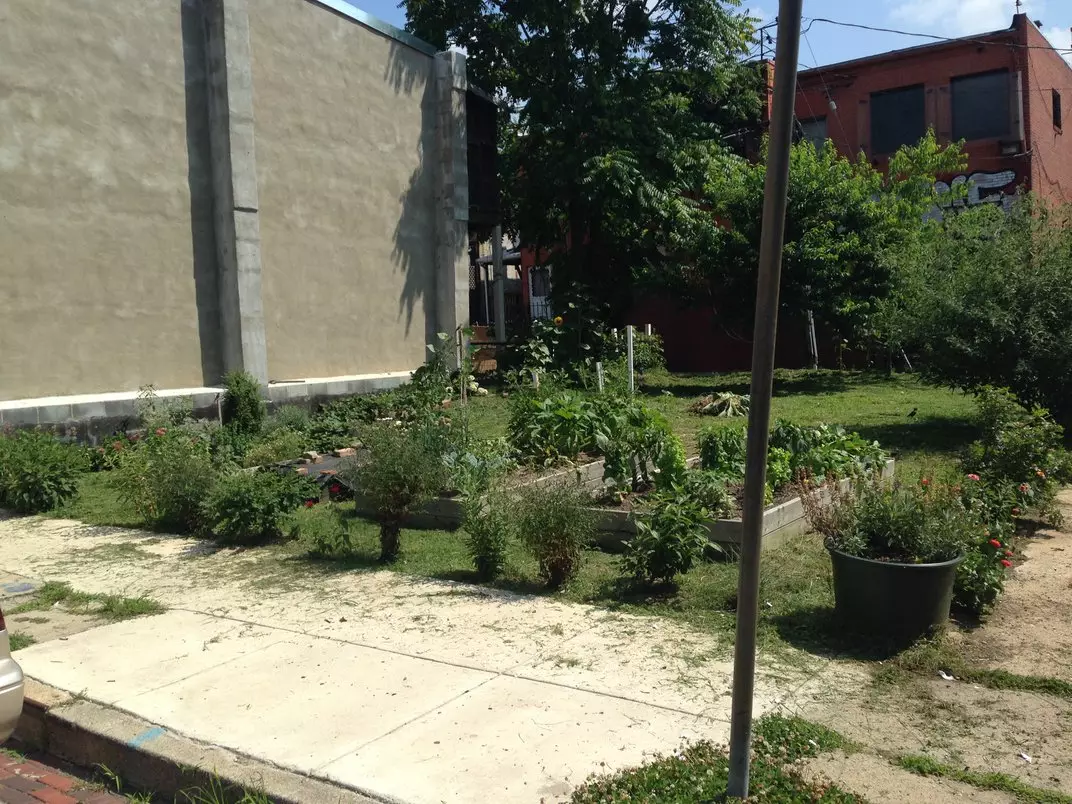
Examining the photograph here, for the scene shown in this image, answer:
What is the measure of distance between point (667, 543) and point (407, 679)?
2016 mm

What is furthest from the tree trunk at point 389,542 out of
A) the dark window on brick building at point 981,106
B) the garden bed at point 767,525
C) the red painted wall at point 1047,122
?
the dark window on brick building at point 981,106

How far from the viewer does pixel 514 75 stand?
21891 mm

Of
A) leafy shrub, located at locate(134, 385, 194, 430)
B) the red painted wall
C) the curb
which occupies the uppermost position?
the red painted wall

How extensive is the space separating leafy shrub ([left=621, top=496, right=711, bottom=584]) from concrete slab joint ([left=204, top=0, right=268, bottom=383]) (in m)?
10.1

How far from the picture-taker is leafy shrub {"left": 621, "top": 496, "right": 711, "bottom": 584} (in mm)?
6254

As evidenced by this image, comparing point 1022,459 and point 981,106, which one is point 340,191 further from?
point 981,106

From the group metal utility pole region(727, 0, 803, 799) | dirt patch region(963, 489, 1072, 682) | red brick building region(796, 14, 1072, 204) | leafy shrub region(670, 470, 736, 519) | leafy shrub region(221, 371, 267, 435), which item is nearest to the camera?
metal utility pole region(727, 0, 803, 799)

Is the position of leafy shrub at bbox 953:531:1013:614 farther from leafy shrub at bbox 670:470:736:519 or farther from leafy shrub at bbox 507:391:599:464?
leafy shrub at bbox 507:391:599:464

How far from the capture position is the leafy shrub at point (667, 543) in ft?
20.5

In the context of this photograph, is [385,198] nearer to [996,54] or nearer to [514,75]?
[514,75]

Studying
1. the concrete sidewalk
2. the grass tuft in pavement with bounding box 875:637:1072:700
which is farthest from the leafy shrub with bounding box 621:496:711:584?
the grass tuft in pavement with bounding box 875:637:1072:700

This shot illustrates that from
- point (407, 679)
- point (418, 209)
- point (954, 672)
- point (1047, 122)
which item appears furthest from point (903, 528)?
point (1047, 122)

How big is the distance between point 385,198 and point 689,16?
30.0ft

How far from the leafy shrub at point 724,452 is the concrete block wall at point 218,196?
341 inches
